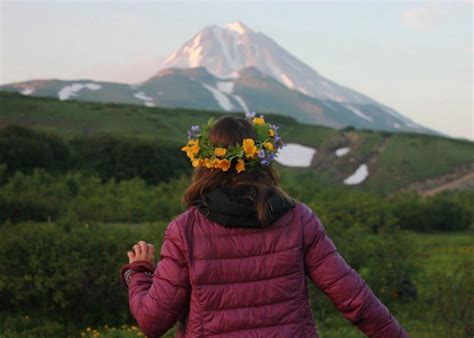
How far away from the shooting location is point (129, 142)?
88.7 feet

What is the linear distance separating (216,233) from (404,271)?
7.45m

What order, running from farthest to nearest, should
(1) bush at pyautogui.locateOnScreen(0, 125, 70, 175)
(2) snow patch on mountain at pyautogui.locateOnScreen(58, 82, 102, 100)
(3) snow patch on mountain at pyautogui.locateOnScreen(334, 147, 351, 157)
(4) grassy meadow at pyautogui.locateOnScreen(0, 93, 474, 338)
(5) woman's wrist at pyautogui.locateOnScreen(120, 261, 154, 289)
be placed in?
(2) snow patch on mountain at pyautogui.locateOnScreen(58, 82, 102, 100)
(3) snow patch on mountain at pyautogui.locateOnScreen(334, 147, 351, 157)
(1) bush at pyautogui.locateOnScreen(0, 125, 70, 175)
(4) grassy meadow at pyautogui.locateOnScreen(0, 93, 474, 338)
(5) woman's wrist at pyautogui.locateOnScreen(120, 261, 154, 289)

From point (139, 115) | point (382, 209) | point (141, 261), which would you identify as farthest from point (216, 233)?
point (139, 115)

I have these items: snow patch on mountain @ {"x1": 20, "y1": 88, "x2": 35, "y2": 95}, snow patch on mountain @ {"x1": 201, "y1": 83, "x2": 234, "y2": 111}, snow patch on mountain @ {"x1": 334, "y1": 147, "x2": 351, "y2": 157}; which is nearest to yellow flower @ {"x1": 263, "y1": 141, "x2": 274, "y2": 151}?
snow patch on mountain @ {"x1": 334, "y1": 147, "x2": 351, "y2": 157}

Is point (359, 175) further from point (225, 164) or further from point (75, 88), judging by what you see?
point (75, 88)

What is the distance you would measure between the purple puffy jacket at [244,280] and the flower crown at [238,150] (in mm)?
200

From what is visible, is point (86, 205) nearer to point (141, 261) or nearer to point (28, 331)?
point (28, 331)

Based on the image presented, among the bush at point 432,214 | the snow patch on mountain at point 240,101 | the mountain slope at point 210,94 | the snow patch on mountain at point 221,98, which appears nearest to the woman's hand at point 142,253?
the bush at point 432,214

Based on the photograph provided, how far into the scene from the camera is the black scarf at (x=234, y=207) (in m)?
2.48

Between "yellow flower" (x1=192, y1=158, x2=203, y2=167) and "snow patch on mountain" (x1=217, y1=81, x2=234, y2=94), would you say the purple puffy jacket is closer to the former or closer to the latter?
"yellow flower" (x1=192, y1=158, x2=203, y2=167)

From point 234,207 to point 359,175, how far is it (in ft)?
130

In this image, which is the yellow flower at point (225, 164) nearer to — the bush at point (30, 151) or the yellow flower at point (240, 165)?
the yellow flower at point (240, 165)

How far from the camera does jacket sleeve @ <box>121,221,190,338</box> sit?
2.52 m

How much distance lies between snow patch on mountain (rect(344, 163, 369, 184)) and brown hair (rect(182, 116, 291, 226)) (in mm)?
38210
